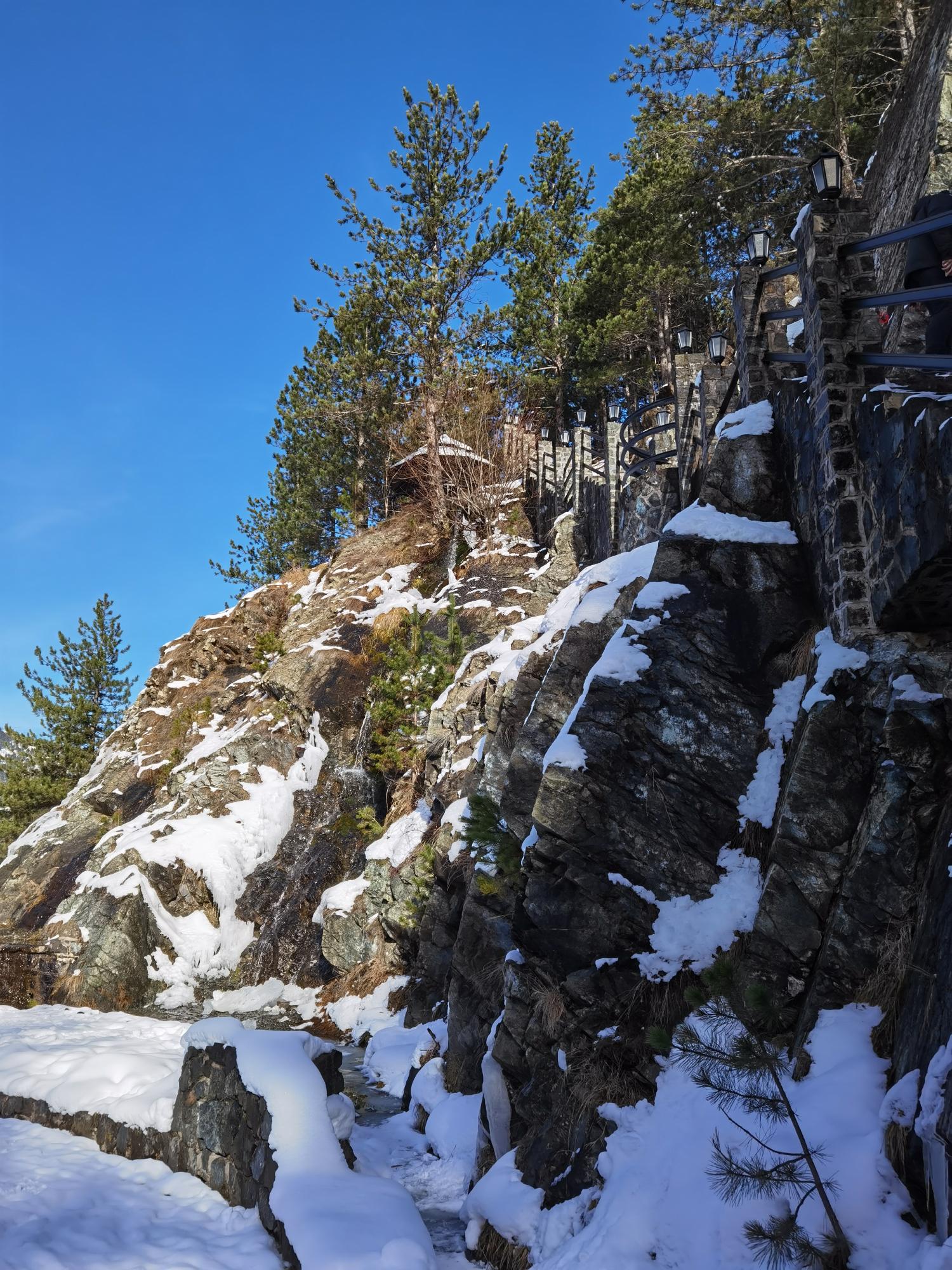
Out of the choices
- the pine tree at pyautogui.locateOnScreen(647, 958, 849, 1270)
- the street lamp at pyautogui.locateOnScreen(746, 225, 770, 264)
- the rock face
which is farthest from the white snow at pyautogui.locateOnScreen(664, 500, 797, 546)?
the rock face

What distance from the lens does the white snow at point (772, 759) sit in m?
6.77

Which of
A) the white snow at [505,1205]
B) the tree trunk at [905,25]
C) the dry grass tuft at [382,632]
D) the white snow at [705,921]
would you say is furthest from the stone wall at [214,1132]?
the tree trunk at [905,25]

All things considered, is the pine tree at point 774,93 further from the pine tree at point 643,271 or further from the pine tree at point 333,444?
the pine tree at point 333,444

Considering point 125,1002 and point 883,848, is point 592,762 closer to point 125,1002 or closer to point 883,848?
point 883,848

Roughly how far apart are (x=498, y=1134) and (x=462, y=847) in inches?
201

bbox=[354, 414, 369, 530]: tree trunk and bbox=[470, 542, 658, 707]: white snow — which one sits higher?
bbox=[354, 414, 369, 530]: tree trunk

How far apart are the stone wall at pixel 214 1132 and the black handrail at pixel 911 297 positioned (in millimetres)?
8169

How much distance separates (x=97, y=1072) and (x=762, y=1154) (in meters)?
7.59

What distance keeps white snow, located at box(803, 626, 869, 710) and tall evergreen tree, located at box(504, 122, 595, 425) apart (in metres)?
24.4

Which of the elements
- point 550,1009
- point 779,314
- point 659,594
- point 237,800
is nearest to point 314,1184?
point 550,1009

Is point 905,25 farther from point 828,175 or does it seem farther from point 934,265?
point 934,265

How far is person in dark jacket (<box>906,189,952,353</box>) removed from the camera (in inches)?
237

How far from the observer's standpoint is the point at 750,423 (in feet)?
27.9

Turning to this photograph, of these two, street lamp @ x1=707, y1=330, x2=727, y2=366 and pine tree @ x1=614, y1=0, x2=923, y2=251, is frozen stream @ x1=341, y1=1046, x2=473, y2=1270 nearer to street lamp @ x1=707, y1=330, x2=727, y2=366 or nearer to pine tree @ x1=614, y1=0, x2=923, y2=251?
street lamp @ x1=707, y1=330, x2=727, y2=366
